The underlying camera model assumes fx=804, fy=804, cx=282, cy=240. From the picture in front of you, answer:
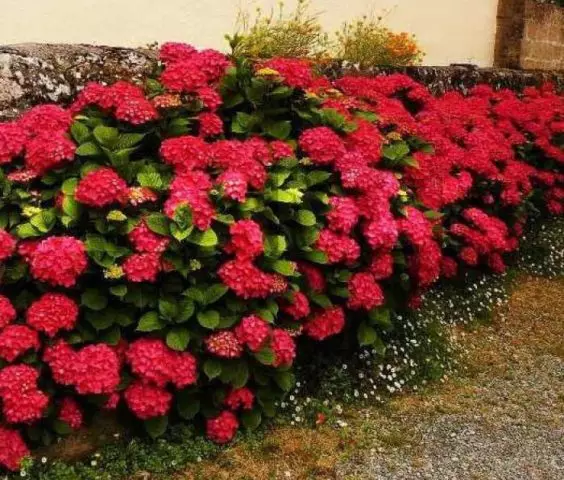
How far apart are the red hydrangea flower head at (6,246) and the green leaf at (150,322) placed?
592 millimetres

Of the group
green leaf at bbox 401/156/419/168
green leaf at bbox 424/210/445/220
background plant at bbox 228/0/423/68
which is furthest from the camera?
background plant at bbox 228/0/423/68

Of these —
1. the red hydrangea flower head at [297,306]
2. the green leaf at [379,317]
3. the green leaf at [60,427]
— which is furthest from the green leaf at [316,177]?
the green leaf at [60,427]

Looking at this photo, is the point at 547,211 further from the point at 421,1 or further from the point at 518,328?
the point at 421,1

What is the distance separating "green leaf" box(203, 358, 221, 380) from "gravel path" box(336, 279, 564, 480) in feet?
2.21

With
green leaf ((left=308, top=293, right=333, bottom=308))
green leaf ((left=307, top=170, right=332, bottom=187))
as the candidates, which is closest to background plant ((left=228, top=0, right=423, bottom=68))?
green leaf ((left=307, top=170, right=332, bottom=187))

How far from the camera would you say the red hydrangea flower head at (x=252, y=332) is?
333cm

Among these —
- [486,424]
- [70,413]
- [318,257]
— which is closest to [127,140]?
[318,257]

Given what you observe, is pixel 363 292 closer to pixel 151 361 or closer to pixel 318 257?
pixel 318 257

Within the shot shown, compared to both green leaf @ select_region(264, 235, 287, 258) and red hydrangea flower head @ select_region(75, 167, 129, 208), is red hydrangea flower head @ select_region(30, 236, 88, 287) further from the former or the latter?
green leaf @ select_region(264, 235, 287, 258)

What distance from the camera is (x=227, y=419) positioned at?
3.48 m

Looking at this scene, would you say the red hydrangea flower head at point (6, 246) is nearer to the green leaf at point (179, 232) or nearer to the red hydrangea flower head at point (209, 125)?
the green leaf at point (179, 232)

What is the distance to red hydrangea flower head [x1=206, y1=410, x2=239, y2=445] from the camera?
11.4 feet

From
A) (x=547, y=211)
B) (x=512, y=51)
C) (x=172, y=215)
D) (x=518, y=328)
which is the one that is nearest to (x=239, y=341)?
(x=172, y=215)

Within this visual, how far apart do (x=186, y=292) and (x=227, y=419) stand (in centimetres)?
61
